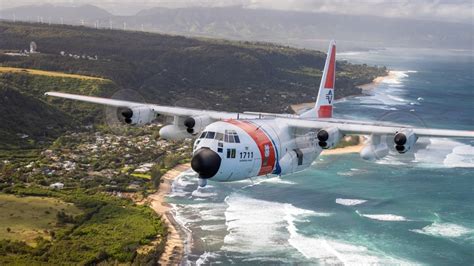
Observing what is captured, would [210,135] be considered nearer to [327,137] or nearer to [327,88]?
[327,137]

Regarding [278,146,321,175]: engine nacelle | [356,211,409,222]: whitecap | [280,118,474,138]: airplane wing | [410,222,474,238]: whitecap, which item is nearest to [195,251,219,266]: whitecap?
[278,146,321,175]: engine nacelle

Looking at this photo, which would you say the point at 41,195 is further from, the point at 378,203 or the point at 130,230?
the point at 378,203

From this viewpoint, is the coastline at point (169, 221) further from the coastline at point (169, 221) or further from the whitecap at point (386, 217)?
the whitecap at point (386, 217)

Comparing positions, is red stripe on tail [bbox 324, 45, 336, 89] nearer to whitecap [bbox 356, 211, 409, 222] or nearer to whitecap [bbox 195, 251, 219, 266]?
whitecap [bbox 195, 251, 219, 266]

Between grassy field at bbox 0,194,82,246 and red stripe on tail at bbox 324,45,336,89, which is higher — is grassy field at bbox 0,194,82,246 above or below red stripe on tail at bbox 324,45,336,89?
below

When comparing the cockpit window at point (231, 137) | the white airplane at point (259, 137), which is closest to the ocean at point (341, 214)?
the white airplane at point (259, 137)

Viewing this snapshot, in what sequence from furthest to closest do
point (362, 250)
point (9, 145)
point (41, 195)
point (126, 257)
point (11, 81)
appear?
point (11, 81) < point (9, 145) < point (41, 195) < point (362, 250) < point (126, 257)

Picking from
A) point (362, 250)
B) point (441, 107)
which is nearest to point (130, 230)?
point (362, 250)
